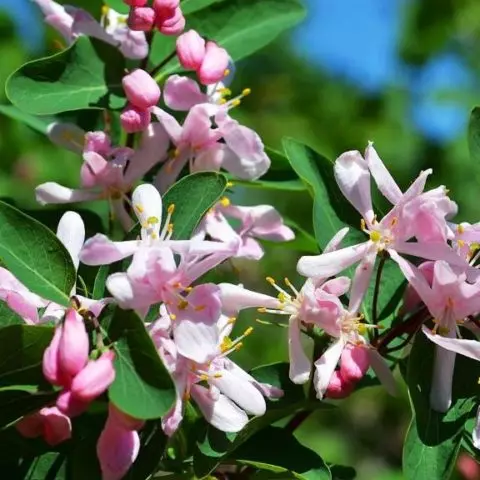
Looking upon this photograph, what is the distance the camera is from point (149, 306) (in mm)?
1131

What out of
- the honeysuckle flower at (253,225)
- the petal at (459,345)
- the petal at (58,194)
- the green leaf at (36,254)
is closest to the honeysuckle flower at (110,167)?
the petal at (58,194)

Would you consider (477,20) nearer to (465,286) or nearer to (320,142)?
(320,142)

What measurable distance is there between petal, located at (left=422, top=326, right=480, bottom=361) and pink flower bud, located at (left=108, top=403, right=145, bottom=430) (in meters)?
0.36

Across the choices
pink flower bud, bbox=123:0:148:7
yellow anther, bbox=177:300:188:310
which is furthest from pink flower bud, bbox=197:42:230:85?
yellow anther, bbox=177:300:188:310

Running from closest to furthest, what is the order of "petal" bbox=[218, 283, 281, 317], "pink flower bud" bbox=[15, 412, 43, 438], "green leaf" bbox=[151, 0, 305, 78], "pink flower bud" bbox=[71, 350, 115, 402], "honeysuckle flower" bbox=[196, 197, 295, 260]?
"pink flower bud" bbox=[71, 350, 115, 402]
"pink flower bud" bbox=[15, 412, 43, 438]
"petal" bbox=[218, 283, 281, 317]
"honeysuckle flower" bbox=[196, 197, 295, 260]
"green leaf" bbox=[151, 0, 305, 78]

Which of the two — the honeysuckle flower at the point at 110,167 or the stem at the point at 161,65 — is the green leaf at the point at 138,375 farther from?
the stem at the point at 161,65

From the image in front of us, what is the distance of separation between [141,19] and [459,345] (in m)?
0.62

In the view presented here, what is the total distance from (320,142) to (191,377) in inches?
138

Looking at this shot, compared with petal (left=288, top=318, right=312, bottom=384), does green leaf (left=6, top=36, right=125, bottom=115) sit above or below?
above

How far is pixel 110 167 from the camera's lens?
4.63 ft

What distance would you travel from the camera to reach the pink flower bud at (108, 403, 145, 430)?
1064 mm

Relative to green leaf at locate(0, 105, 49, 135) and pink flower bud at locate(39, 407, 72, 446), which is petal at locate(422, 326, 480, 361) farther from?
green leaf at locate(0, 105, 49, 135)

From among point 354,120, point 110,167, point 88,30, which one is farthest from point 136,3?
point 354,120

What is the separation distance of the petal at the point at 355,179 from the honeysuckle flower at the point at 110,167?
26 cm
